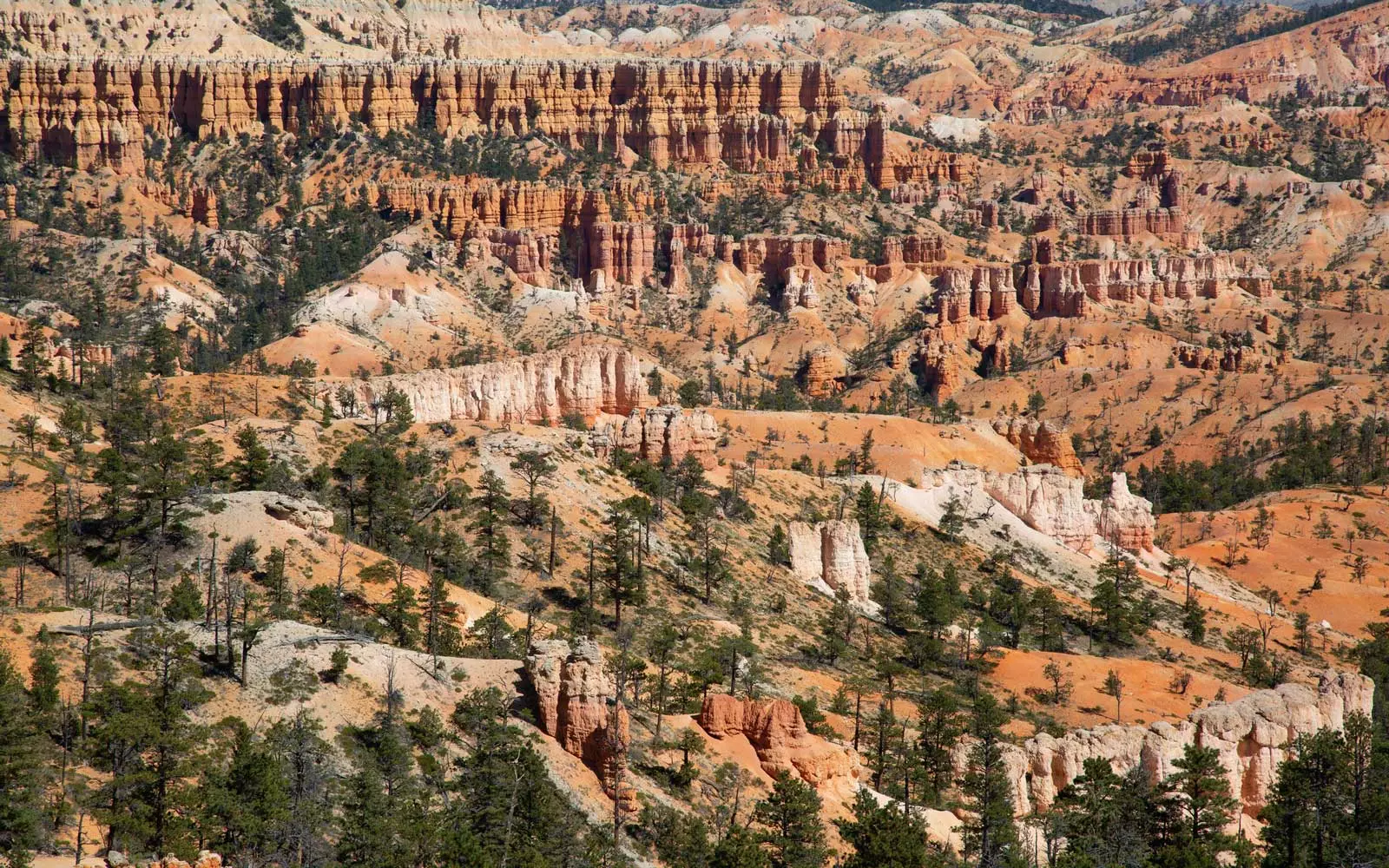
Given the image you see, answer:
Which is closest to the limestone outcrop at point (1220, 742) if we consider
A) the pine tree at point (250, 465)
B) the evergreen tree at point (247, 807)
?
the evergreen tree at point (247, 807)

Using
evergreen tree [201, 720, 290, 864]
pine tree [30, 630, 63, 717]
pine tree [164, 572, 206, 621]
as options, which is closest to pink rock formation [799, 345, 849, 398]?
pine tree [164, 572, 206, 621]

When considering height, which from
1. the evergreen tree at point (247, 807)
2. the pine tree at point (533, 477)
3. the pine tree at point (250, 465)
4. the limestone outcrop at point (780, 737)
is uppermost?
the evergreen tree at point (247, 807)

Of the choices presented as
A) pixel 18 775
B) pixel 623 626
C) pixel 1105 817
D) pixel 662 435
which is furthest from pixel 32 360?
pixel 1105 817

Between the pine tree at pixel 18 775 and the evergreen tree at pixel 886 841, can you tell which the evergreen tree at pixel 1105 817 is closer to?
the evergreen tree at pixel 886 841

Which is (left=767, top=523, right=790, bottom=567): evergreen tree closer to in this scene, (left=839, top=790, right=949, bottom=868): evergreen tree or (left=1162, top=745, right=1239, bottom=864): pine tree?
(left=1162, top=745, right=1239, bottom=864): pine tree

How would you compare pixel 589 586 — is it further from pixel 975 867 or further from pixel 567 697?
pixel 975 867

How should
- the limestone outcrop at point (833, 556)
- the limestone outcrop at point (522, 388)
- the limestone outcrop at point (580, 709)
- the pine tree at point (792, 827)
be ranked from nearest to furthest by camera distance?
the pine tree at point (792, 827), the limestone outcrop at point (580, 709), the limestone outcrop at point (833, 556), the limestone outcrop at point (522, 388)
